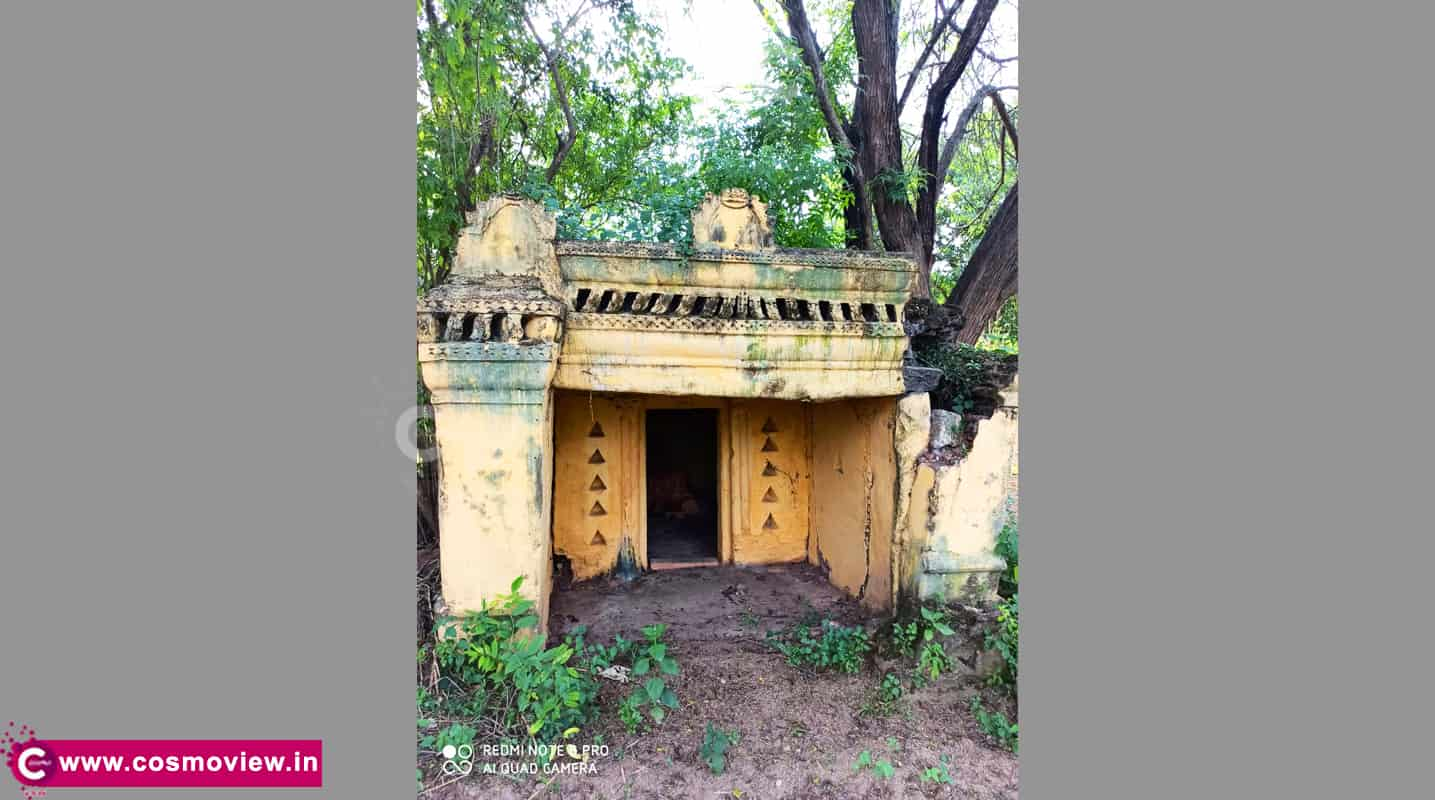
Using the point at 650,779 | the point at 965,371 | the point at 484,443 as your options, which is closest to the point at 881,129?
the point at 965,371

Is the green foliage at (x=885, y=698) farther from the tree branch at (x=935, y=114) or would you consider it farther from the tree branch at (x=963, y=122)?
the tree branch at (x=963, y=122)

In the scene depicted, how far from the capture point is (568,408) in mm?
5605

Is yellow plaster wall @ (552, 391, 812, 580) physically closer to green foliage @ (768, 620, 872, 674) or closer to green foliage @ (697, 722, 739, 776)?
green foliage @ (768, 620, 872, 674)

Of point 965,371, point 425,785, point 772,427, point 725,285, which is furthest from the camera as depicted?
point 772,427

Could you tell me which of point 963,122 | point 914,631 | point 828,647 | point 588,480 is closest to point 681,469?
point 588,480

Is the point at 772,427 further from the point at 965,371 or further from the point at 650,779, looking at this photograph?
the point at 650,779

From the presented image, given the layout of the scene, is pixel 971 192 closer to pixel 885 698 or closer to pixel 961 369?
pixel 961 369

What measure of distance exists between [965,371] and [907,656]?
2.13 meters

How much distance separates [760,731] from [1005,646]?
1727mm

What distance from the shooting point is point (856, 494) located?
511 cm

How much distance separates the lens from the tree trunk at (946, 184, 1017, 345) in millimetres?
6922

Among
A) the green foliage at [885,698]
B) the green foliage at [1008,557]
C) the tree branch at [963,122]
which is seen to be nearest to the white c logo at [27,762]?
the green foliage at [885,698]

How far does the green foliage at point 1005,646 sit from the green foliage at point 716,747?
1.82 m

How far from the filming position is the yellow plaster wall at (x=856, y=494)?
4.58 metres
